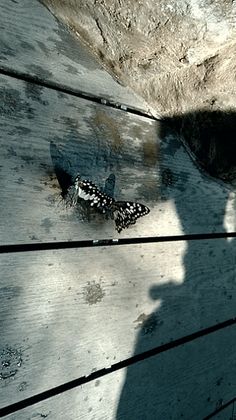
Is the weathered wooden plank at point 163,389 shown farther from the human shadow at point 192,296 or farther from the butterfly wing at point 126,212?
the butterfly wing at point 126,212

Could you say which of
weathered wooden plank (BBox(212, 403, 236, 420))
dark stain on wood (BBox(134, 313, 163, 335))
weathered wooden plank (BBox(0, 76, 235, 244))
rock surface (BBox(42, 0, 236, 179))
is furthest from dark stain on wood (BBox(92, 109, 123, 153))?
weathered wooden plank (BBox(212, 403, 236, 420))

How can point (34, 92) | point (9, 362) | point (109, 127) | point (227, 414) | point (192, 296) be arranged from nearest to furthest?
point (9, 362), point (34, 92), point (109, 127), point (192, 296), point (227, 414)

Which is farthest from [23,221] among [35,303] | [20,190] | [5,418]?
[5,418]

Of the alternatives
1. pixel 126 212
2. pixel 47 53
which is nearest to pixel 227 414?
pixel 126 212

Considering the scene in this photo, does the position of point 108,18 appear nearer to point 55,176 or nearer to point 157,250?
point 55,176

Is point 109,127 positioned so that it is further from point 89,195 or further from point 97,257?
point 97,257

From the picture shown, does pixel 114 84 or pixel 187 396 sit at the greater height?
pixel 114 84
